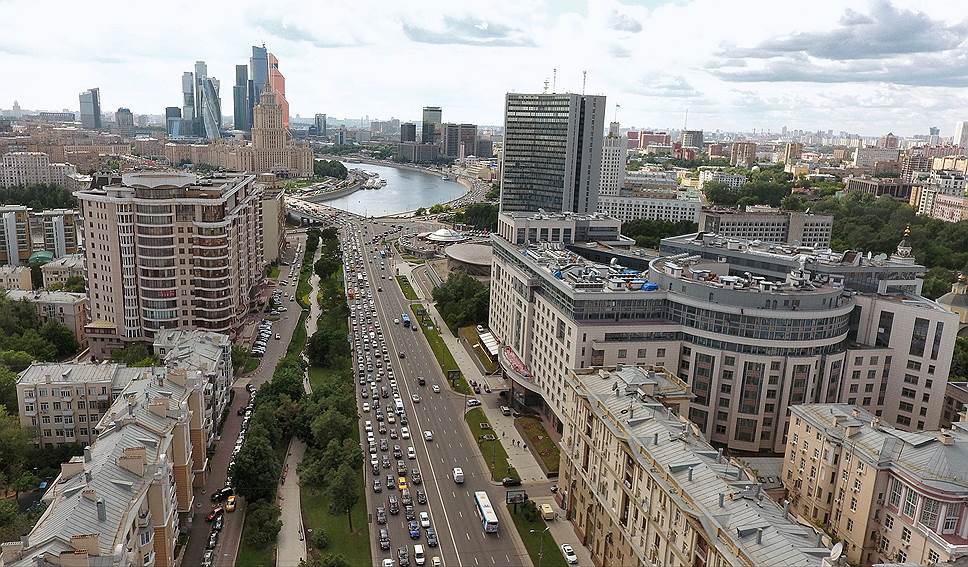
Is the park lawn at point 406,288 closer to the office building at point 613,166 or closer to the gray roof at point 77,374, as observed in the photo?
the gray roof at point 77,374

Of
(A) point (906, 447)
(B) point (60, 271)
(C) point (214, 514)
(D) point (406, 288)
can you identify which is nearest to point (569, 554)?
(A) point (906, 447)

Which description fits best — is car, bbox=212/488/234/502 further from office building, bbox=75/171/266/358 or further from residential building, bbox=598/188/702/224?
residential building, bbox=598/188/702/224

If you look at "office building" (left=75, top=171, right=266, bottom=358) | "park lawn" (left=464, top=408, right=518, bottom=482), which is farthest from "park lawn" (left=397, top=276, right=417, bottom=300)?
"park lawn" (left=464, top=408, right=518, bottom=482)

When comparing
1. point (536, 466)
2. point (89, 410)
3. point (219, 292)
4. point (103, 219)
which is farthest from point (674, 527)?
point (103, 219)

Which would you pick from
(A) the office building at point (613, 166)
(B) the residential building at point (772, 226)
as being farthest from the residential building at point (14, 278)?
(A) the office building at point (613, 166)

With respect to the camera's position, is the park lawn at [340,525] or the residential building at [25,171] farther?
the residential building at [25,171]

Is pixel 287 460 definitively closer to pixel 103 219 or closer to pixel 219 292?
pixel 219 292

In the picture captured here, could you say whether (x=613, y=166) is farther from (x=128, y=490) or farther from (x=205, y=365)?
(x=128, y=490)
